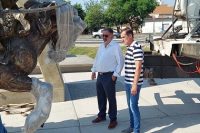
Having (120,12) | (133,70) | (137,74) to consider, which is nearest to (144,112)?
(133,70)

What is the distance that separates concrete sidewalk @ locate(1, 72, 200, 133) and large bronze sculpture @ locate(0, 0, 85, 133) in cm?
217

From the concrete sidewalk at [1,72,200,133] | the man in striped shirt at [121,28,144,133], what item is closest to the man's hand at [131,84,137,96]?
the man in striped shirt at [121,28,144,133]

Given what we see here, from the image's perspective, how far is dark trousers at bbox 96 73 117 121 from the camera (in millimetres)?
6570

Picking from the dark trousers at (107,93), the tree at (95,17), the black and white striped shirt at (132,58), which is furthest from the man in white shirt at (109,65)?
the tree at (95,17)

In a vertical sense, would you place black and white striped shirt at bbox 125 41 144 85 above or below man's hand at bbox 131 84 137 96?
above

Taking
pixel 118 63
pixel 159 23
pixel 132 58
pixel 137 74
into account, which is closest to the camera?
pixel 137 74

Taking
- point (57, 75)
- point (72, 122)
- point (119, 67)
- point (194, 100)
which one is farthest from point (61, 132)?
point (194, 100)

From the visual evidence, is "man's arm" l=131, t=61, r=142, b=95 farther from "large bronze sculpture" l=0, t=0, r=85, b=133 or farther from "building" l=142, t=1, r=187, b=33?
"building" l=142, t=1, r=187, b=33

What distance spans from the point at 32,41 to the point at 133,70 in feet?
6.26

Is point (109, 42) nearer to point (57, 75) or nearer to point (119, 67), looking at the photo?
point (119, 67)

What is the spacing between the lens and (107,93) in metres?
6.66

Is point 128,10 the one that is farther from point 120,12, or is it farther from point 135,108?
point 135,108

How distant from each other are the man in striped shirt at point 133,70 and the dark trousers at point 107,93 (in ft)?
1.48

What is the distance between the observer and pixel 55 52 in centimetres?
482
